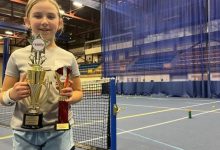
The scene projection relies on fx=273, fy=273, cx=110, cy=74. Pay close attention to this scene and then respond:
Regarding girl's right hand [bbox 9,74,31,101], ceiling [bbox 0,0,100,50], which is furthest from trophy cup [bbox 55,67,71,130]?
ceiling [bbox 0,0,100,50]

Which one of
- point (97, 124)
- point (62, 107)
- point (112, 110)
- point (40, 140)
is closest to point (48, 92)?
point (62, 107)

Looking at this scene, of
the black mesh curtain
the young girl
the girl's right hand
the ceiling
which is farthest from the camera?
the ceiling

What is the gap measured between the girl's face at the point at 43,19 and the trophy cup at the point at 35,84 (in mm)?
71

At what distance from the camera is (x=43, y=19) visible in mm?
1004

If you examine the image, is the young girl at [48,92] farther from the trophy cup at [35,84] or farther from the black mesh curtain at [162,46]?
the black mesh curtain at [162,46]

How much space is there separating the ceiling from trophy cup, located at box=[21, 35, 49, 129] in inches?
520

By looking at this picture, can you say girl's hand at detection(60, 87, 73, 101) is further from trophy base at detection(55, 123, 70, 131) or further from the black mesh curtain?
the black mesh curtain

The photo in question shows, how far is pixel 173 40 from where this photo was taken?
11383mm

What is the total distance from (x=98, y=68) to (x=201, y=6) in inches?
343

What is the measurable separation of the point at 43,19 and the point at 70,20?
17747 millimetres

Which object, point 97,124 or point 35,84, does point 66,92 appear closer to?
point 35,84

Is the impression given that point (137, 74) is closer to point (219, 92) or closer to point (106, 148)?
point (219, 92)

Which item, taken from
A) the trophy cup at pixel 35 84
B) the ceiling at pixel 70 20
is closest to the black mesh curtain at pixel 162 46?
the ceiling at pixel 70 20

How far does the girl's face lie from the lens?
1.01 metres
